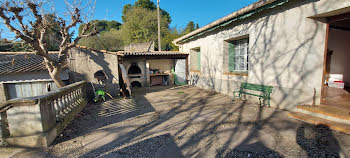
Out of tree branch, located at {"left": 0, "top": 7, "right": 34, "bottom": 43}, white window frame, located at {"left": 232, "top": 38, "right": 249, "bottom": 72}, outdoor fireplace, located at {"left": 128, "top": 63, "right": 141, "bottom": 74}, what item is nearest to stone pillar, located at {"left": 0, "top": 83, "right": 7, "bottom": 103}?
tree branch, located at {"left": 0, "top": 7, "right": 34, "bottom": 43}

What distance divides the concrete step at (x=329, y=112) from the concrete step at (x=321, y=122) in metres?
0.11

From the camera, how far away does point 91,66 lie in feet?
23.1

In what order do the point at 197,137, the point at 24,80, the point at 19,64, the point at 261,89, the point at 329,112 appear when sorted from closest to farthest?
1. the point at 197,137
2. the point at 329,112
3. the point at 261,89
4. the point at 24,80
5. the point at 19,64

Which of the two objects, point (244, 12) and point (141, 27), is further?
point (141, 27)

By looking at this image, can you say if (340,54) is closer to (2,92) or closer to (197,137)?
(197,137)

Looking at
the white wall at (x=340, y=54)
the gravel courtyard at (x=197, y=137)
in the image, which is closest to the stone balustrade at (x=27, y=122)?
the gravel courtyard at (x=197, y=137)

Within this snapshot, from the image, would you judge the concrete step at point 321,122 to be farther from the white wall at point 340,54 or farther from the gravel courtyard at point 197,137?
the white wall at point 340,54

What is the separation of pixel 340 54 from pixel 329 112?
5.37 meters

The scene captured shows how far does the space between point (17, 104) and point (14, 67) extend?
7.16m

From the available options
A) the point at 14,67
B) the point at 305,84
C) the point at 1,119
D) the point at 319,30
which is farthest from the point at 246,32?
the point at 14,67

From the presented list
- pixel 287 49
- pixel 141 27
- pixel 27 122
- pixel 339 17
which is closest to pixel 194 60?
pixel 287 49

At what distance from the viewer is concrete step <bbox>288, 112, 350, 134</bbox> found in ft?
10.0

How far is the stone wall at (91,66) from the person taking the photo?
6.87 meters

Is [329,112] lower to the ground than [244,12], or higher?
lower
